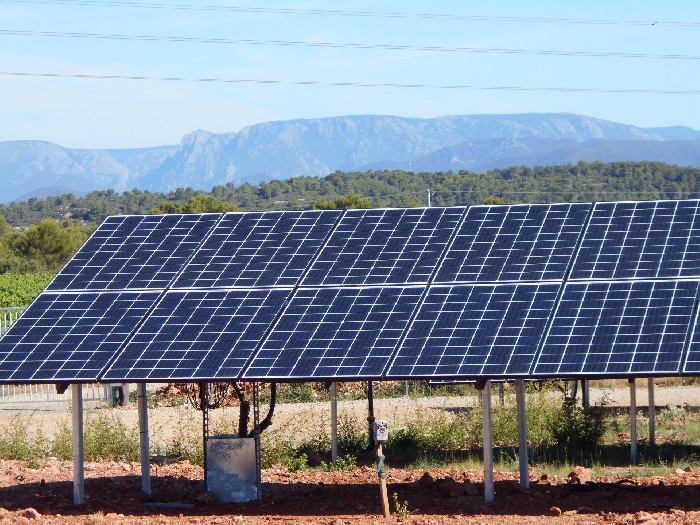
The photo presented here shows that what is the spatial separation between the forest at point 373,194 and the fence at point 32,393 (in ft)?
123

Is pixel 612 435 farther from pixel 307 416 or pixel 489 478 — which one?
pixel 489 478

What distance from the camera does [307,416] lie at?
26.7 metres

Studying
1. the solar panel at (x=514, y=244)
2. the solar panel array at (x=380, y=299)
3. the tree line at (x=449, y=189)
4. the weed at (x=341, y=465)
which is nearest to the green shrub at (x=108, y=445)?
the weed at (x=341, y=465)

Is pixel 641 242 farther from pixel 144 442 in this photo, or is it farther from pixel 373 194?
pixel 373 194

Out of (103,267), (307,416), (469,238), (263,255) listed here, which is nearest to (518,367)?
(469,238)

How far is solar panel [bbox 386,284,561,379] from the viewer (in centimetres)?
1422

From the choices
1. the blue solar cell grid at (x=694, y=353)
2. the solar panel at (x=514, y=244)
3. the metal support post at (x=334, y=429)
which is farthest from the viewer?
the metal support post at (x=334, y=429)

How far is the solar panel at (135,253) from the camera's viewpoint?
1766 centimetres

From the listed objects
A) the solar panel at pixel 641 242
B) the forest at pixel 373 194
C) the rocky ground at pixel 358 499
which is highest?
the forest at pixel 373 194

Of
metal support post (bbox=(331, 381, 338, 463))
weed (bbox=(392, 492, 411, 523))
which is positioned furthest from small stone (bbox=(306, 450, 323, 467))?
weed (bbox=(392, 492, 411, 523))

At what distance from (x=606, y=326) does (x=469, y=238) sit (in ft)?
11.1

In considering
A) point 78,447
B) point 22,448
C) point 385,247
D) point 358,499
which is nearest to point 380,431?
point 358,499

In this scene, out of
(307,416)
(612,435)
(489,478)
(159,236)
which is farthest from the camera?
(307,416)

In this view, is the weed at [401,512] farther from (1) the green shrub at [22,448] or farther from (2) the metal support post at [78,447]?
(1) the green shrub at [22,448]
